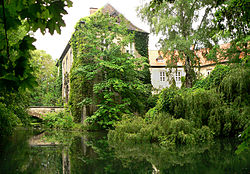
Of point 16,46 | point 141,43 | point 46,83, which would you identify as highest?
point 141,43

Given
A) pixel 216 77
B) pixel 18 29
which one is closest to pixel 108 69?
pixel 216 77

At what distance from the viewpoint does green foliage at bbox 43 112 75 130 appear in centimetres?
2023

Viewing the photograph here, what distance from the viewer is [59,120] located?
21375mm

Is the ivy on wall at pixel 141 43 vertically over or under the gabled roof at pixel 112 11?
under

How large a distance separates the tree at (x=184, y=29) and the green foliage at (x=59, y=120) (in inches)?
365

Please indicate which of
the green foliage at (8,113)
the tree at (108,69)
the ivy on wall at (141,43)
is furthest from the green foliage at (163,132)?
the ivy on wall at (141,43)

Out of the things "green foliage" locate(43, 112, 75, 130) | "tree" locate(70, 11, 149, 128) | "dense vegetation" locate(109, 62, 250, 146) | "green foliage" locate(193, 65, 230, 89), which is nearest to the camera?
"dense vegetation" locate(109, 62, 250, 146)

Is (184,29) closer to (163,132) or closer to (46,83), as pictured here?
(163,132)

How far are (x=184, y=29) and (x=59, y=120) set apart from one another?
41.4 feet

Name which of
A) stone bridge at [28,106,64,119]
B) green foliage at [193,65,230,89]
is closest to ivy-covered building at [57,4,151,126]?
green foliage at [193,65,230,89]

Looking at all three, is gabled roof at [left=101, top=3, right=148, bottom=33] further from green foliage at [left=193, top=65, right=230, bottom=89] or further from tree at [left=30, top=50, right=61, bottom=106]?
tree at [left=30, top=50, right=61, bottom=106]

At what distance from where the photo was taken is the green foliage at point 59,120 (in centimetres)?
2023

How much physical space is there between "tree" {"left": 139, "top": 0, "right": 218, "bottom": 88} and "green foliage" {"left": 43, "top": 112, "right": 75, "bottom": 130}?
30.4 ft

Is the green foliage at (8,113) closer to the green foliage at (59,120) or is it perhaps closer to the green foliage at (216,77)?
the green foliage at (59,120)
